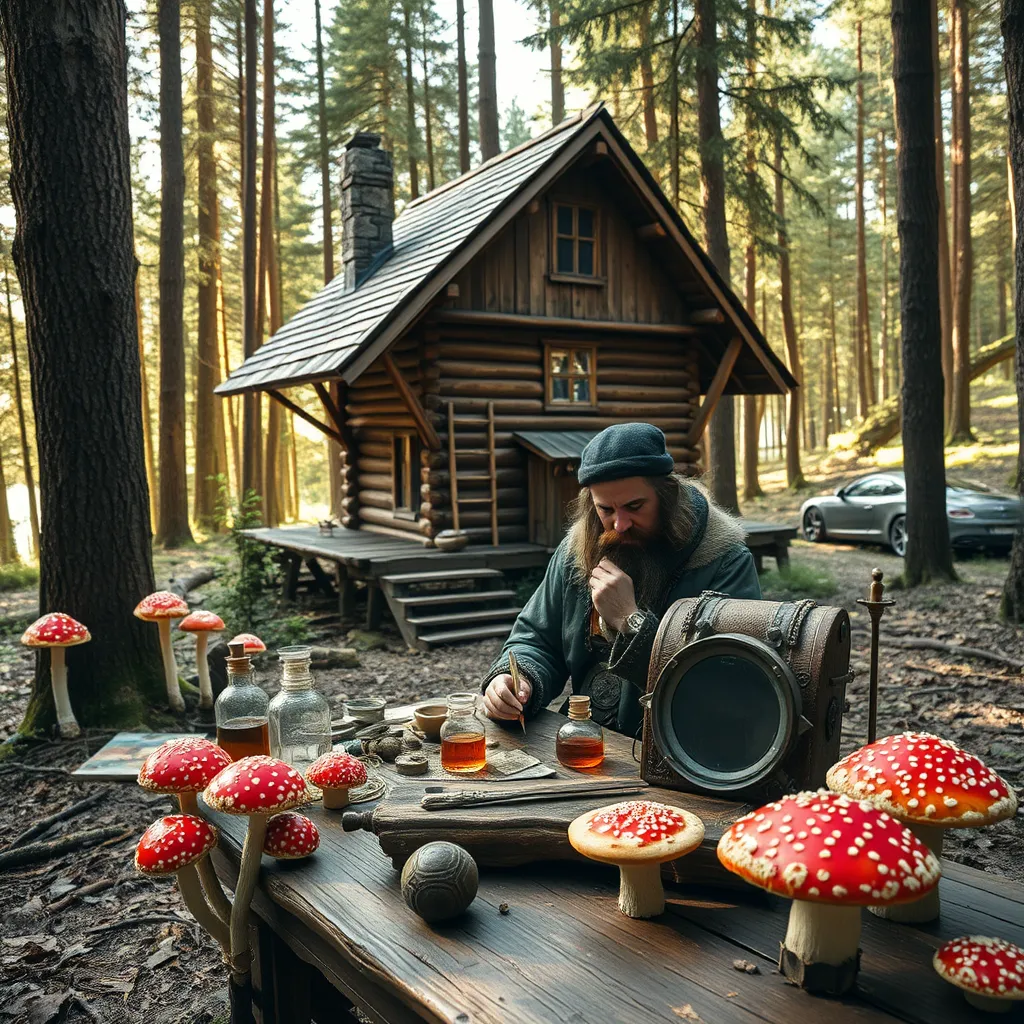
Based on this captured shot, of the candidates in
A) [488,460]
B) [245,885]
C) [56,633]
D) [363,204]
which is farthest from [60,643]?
[363,204]

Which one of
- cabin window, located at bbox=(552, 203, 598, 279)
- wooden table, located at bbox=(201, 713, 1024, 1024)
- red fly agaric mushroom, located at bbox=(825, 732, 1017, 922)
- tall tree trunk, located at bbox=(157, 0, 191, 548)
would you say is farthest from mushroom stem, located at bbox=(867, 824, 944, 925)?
tall tree trunk, located at bbox=(157, 0, 191, 548)

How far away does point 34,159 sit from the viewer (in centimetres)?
538

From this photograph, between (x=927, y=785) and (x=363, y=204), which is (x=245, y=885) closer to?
(x=927, y=785)

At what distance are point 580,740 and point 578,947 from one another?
31.7 inches

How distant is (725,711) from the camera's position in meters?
2.05

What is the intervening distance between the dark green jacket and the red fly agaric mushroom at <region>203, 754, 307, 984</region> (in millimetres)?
1130

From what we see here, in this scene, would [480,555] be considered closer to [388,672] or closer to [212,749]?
[388,672]

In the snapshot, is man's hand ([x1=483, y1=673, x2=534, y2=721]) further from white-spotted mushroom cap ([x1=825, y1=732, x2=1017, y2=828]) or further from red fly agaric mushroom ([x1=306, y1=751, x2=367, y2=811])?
white-spotted mushroom cap ([x1=825, y1=732, x2=1017, y2=828])

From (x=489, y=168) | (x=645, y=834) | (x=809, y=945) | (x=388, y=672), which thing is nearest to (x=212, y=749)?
(x=645, y=834)

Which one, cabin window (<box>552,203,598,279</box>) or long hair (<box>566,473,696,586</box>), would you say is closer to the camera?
long hair (<box>566,473,696,586</box>)

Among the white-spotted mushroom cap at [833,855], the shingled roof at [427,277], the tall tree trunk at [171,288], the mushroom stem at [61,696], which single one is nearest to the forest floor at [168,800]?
the mushroom stem at [61,696]

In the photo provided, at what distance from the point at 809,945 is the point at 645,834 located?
0.34m

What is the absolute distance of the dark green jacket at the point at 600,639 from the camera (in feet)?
9.71

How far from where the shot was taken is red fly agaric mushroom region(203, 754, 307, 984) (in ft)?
6.07
